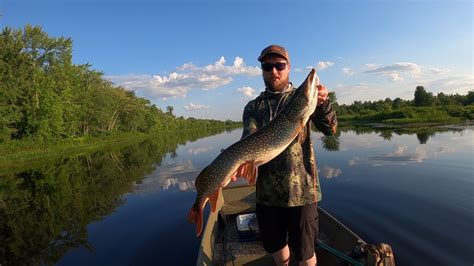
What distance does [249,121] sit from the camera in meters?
3.70

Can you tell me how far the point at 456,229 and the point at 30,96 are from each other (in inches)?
1782

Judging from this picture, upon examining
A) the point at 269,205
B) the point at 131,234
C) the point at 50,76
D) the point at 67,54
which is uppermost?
the point at 67,54

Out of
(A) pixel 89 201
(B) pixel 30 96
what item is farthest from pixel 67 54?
(A) pixel 89 201

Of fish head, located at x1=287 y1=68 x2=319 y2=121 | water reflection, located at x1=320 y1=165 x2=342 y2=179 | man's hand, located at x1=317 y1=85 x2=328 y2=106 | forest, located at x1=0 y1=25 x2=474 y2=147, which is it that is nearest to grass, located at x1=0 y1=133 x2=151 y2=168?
forest, located at x1=0 y1=25 x2=474 y2=147

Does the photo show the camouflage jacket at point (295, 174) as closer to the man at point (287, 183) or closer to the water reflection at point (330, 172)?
the man at point (287, 183)

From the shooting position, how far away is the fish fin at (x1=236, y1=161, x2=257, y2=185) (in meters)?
3.33

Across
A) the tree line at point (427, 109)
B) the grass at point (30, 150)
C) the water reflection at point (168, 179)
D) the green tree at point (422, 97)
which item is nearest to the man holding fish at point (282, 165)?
the water reflection at point (168, 179)

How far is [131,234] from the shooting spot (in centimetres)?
973

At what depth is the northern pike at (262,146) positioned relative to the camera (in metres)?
3.19

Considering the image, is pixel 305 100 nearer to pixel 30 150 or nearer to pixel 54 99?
pixel 30 150

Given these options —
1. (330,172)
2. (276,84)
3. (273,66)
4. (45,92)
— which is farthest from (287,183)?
(45,92)

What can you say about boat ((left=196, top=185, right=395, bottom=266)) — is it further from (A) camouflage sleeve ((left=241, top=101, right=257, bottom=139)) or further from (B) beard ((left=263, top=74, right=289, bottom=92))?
(B) beard ((left=263, top=74, right=289, bottom=92))

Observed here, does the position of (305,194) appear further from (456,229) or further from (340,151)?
(340,151)

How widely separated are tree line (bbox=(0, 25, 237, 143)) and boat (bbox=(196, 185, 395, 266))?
34426 mm
